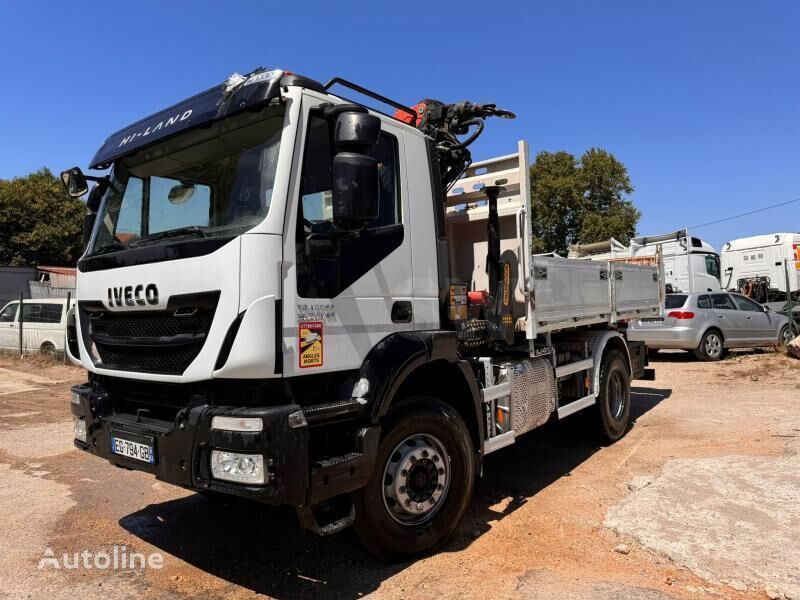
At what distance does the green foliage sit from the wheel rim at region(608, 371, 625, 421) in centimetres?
2271

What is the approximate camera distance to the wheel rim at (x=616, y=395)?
22.2 feet

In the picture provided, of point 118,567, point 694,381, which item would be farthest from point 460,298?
point 694,381

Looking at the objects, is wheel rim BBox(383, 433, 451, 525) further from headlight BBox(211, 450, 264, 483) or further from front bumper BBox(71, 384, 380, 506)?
headlight BBox(211, 450, 264, 483)

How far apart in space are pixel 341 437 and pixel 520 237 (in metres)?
2.45

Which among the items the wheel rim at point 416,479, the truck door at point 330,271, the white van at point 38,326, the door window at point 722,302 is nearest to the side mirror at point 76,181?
the truck door at point 330,271

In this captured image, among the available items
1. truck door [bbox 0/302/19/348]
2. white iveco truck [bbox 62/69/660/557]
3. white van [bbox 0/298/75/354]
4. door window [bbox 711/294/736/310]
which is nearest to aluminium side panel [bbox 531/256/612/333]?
white iveco truck [bbox 62/69/660/557]

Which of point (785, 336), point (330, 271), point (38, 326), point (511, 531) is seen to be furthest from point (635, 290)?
point (38, 326)

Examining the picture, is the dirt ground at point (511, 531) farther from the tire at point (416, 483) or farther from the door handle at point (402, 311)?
the door handle at point (402, 311)

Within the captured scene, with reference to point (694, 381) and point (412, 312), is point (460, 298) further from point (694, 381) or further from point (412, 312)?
point (694, 381)

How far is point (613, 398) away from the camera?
22.4 feet

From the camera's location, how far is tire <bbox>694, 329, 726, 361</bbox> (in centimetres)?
1284

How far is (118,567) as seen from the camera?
3.72m

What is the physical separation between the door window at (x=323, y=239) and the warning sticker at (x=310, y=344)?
17 centimetres

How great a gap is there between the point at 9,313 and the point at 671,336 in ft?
53.4
